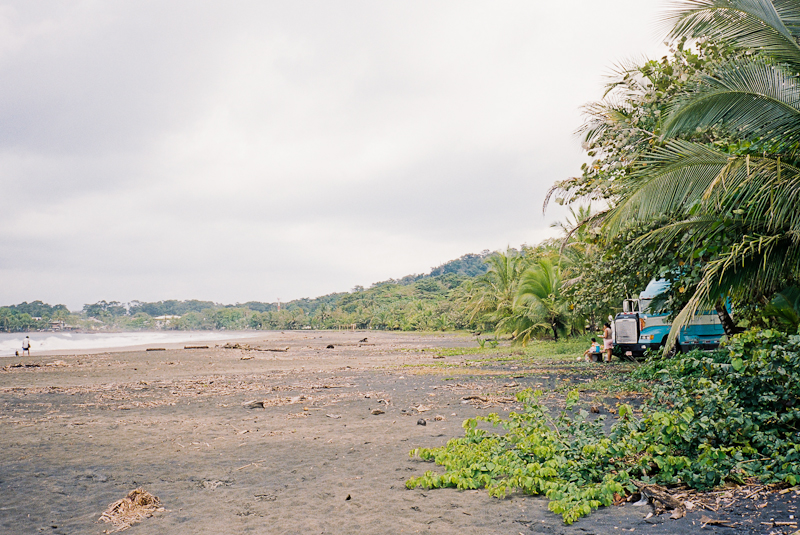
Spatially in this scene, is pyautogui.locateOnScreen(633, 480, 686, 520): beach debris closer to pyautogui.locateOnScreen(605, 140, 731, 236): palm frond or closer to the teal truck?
pyautogui.locateOnScreen(605, 140, 731, 236): palm frond

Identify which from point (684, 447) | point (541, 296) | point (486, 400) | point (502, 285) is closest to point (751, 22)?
point (684, 447)

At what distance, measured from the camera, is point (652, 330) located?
52.3 feet

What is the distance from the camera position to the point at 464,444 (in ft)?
18.6

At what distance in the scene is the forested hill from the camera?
86000 millimetres

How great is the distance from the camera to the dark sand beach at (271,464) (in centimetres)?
395

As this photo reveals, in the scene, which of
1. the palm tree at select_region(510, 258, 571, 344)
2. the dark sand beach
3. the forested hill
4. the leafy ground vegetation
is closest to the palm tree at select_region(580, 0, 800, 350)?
the leafy ground vegetation

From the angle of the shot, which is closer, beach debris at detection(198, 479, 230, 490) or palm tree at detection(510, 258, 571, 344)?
beach debris at detection(198, 479, 230, 490)

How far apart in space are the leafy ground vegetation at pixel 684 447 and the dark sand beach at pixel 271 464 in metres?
0.18

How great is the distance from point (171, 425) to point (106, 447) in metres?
1.47

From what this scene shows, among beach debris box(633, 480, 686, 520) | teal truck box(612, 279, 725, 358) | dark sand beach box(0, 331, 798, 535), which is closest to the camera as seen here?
beach debris box(633, 480, 686, 520)

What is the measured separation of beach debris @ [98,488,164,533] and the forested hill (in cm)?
5629

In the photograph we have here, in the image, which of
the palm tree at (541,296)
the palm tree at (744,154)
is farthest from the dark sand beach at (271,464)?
the palm tree at (541,296)

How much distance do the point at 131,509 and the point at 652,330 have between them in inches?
594

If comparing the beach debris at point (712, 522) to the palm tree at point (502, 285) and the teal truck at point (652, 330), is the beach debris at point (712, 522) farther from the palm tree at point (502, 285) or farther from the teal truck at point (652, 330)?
the palm tree at point (502, 285)
